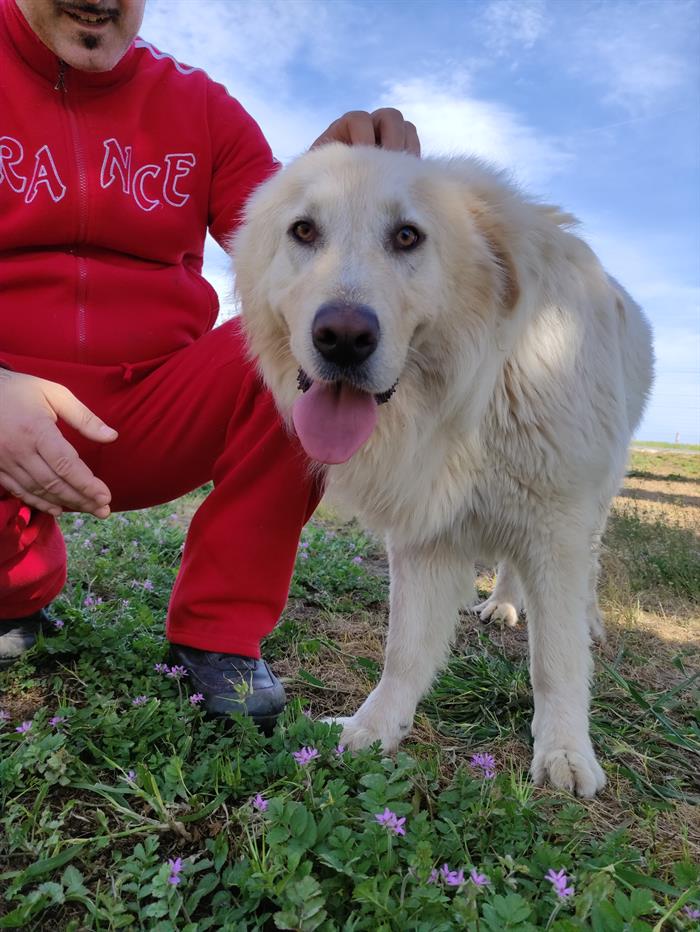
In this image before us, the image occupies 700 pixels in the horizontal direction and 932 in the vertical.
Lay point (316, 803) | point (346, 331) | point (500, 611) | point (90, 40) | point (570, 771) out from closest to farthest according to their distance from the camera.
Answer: point (316, 803) < point (346, 331) < point (570, 771) < point (90, 40) < point (500, 611)

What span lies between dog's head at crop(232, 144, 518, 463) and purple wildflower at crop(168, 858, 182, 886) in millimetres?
988

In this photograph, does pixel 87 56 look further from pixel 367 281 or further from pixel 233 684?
pixel 233 684

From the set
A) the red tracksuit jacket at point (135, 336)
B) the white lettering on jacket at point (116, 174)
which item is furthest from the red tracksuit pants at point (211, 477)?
the white lettering on jacket at point (116, 174)

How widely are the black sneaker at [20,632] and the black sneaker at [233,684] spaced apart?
1.85 ft

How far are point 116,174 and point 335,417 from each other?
118cm

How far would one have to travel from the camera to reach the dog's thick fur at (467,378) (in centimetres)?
198

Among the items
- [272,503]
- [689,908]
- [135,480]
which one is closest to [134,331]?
[135,480]

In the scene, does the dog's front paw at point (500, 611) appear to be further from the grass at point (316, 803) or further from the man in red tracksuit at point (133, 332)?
the man in red tracksuit at point (133, 332)

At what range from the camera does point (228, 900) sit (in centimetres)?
136

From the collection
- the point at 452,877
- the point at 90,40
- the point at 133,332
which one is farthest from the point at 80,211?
the point at 452,877

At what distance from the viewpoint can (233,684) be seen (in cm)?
202

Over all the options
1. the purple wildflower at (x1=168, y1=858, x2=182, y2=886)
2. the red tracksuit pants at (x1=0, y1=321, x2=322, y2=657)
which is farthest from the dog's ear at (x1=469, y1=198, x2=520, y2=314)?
the purple wildflower at (x1=168, y1=858, x2=182, y2=886)

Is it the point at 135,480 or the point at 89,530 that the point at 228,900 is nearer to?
the point at 135,480

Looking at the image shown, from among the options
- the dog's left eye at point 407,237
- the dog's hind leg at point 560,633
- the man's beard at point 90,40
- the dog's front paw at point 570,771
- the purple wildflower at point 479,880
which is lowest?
the dog's front paw at point 570,771
